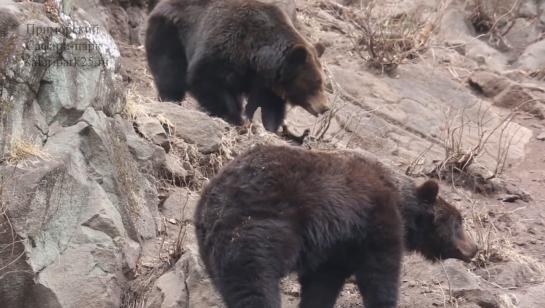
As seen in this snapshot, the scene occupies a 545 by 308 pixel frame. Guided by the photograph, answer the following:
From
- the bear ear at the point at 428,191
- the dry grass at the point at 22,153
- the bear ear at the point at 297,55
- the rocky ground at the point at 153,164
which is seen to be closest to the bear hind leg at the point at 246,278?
the rocky ground at the point at 153,164

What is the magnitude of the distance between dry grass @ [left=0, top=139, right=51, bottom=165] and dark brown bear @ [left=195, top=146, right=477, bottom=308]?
126 cm

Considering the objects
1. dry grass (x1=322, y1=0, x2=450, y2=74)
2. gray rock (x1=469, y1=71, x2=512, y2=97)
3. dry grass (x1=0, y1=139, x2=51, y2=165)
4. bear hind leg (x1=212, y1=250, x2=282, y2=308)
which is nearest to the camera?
bear hind leg (x1=212, y1=250, x2=282, y2=308)

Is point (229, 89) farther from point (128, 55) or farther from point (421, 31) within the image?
point (421, 31)

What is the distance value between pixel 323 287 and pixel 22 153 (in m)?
2.24

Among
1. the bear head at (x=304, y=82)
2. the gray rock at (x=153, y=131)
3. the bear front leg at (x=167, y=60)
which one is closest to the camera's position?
the gray rock at (x=153, y=131)

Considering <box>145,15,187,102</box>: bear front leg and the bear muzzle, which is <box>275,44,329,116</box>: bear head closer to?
the bear muzzle

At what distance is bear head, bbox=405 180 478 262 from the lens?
675 centimetres

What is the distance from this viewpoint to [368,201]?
240 inches

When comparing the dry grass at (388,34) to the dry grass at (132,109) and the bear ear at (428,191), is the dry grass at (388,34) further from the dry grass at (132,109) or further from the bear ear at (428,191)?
the bear ear at (428,191)

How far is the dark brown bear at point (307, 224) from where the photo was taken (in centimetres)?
537

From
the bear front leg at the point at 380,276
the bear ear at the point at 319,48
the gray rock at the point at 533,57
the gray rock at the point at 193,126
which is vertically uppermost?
the bear front leg at the point at 380,276

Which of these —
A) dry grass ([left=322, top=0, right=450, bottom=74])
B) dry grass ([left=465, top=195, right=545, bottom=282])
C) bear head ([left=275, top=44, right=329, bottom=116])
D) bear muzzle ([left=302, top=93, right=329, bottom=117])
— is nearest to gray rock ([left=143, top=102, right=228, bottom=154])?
bear head ([left=275, top=44, right=329, bottom=116])

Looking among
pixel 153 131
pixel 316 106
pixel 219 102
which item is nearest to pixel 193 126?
pixel 153 131

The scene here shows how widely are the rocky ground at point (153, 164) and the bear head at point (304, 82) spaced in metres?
0.25
